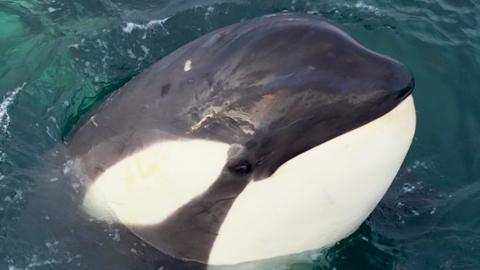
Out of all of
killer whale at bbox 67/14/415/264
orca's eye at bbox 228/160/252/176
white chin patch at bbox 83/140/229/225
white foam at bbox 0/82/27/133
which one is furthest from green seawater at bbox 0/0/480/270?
orca's eye at bbox 228/160/252/176

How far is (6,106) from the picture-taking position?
6922mm

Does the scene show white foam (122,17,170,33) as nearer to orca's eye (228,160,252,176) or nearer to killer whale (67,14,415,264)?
killer whale (67,14,415,264)

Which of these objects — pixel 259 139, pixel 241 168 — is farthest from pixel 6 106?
pixel 259 139

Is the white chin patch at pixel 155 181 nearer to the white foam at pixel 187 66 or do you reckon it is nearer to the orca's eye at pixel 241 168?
the orca's eye at pixel 241 168

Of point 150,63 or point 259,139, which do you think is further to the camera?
point 150,63

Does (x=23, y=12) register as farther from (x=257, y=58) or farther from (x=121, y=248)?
(x=257, y=58)

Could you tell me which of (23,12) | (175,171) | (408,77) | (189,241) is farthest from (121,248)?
(23,12)

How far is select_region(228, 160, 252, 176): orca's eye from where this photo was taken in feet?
15.1

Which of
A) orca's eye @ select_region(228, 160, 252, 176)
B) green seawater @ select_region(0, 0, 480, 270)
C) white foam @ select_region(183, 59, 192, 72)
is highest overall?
white foam @ select_region(183, 59, 192, 72)

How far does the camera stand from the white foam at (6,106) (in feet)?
21.9

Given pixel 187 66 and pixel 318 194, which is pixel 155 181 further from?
pixel 318 194

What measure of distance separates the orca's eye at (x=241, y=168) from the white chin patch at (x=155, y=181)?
0.23 ft

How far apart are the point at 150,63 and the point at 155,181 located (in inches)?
126

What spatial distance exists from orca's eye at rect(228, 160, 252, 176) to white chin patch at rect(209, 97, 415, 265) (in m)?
0.11
